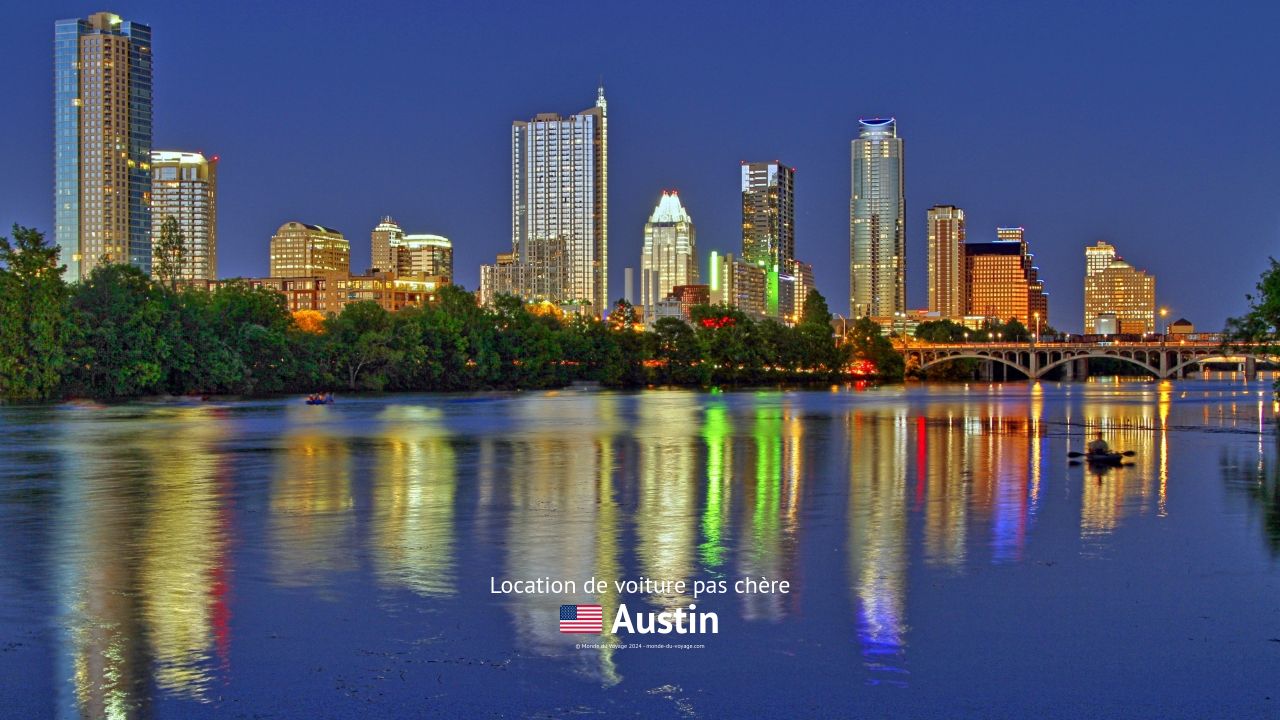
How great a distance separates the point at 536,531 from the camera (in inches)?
1009

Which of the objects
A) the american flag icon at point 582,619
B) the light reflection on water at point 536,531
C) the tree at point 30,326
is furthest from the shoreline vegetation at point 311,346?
the american flag icon at point 582,619

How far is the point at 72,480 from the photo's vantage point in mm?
36750

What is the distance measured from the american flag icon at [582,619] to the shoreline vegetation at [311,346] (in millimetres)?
85658

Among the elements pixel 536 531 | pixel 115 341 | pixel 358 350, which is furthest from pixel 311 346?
pixel 536 531

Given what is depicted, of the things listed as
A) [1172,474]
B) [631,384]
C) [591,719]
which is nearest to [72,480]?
[591,719]

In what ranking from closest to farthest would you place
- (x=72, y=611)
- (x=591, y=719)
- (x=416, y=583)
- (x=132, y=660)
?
1. (x=591, y=719)
2. (x=132, y=660)
3. (x=72, y=611)
4. (x=416, y=583)

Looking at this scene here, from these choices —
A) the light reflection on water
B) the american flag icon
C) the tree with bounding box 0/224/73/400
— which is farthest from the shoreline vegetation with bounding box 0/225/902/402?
the american flag icon

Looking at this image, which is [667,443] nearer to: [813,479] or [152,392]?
[813,479]

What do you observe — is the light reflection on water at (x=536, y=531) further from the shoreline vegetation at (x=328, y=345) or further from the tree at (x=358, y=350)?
the tree at (x=358, y=350)

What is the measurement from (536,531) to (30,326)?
81967 mm

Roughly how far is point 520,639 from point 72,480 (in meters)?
25.4

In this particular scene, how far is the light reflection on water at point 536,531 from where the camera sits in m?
15.8

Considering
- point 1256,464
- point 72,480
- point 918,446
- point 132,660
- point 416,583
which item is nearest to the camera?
point 132,660

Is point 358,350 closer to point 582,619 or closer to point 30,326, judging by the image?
point 30,326
